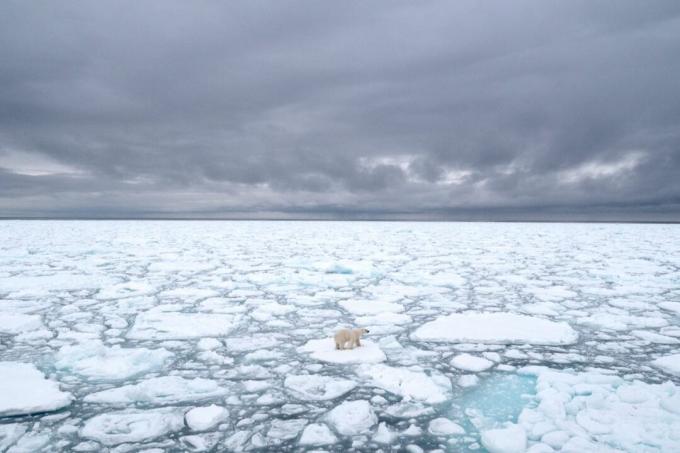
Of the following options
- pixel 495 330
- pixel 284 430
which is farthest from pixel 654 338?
pixel 284 430

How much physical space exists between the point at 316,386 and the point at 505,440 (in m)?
1.07

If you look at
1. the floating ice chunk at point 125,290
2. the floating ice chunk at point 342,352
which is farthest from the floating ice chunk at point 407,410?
the floating ice chunk at point 125,290

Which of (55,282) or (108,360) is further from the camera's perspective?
(55,282)

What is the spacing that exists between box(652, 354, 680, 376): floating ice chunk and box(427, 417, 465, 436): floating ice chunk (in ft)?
5.45

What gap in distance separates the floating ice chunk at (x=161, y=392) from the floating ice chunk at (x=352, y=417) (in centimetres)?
71

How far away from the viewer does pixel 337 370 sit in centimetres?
260

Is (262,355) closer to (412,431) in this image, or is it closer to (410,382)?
(410,382)

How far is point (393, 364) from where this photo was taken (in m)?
2.72

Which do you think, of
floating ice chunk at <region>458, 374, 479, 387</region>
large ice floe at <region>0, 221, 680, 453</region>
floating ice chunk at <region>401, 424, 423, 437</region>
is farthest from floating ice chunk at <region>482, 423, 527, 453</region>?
floating ice chunk at <region>458, 374, 479, 387</region>

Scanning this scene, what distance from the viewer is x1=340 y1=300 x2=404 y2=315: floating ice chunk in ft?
13.6

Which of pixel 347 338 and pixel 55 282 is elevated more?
pixel 347 338

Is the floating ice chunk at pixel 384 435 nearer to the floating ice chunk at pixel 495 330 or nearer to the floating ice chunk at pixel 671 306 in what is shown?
the floating ice chunk at pixel 495 330

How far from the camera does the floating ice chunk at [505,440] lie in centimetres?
172

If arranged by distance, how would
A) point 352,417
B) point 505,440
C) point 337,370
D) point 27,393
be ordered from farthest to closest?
point 337,370, point 27,393, point 352,417, point 505,440
